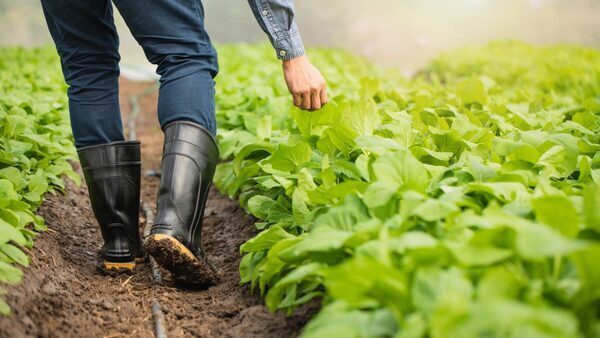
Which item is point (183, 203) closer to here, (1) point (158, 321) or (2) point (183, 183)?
(2) point (183, 183)

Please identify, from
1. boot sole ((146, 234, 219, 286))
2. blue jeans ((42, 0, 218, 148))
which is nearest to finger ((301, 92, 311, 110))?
blue jeans ((42, 0, 218, 148))

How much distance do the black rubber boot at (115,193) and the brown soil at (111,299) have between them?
78 mm

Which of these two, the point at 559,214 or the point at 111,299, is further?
the point at 111,299

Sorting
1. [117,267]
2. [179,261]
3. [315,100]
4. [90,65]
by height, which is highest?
[90,65]

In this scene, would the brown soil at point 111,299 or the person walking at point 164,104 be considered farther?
the person walking at point 164,104

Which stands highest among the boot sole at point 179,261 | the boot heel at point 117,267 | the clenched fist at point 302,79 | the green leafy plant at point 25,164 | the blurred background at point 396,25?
the clenched fist at point 302,79

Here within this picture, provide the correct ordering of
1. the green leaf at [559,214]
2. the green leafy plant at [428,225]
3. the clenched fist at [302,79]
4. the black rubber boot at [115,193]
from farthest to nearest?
the black rubber boot at [115,193] → the clenched fist at [302,79] → the green leaf at [559,214] → the green leafy plant at [428,225]

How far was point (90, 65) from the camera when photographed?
223 cm

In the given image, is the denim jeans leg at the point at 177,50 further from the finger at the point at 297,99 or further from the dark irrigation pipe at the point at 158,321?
the dark irrigation pipe at the point at 158,321

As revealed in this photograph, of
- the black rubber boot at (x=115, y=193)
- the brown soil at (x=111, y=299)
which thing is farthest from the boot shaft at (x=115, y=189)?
the brown soil at (x=111, y=299)

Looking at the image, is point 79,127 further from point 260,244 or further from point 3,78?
point 3,78

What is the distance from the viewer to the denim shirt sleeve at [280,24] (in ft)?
6.67

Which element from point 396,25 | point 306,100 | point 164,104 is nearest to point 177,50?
point 164,104

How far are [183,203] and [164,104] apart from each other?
1.03 feet
